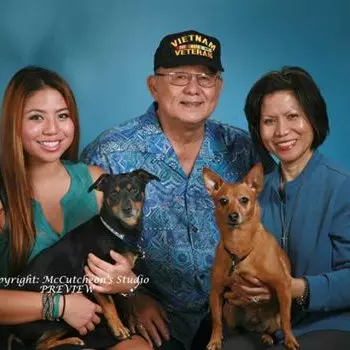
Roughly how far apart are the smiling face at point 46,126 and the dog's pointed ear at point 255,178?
554 mm

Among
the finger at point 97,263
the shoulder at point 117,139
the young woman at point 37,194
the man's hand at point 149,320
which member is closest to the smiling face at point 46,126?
the young woman at point 37,194

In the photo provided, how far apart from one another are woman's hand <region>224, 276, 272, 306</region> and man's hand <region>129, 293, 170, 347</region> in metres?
0.25

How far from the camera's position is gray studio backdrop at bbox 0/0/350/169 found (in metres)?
1.79

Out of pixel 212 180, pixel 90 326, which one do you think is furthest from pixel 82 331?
pixel 212 180

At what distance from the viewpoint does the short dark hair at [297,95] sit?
5.81 ft

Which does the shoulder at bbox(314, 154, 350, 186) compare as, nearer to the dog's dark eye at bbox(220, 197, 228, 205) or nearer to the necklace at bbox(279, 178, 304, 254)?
the necklace at bbox(279, 178, 304, 254)

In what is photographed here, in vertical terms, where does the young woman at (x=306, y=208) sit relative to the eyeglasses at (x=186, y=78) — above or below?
below

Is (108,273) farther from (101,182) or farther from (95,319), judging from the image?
(101,182)

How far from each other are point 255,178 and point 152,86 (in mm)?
466

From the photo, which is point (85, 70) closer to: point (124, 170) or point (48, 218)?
point (124, 170)

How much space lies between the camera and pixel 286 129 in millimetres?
1753

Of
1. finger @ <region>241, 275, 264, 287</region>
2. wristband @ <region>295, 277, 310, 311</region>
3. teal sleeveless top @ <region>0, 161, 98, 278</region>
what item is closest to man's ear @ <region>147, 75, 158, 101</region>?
teal sleeveless top @ <region>0, 161, 98, 278</region>

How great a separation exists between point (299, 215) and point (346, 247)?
169 mm

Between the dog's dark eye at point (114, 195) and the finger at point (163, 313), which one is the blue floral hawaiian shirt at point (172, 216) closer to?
the finger at point (163, 313)
